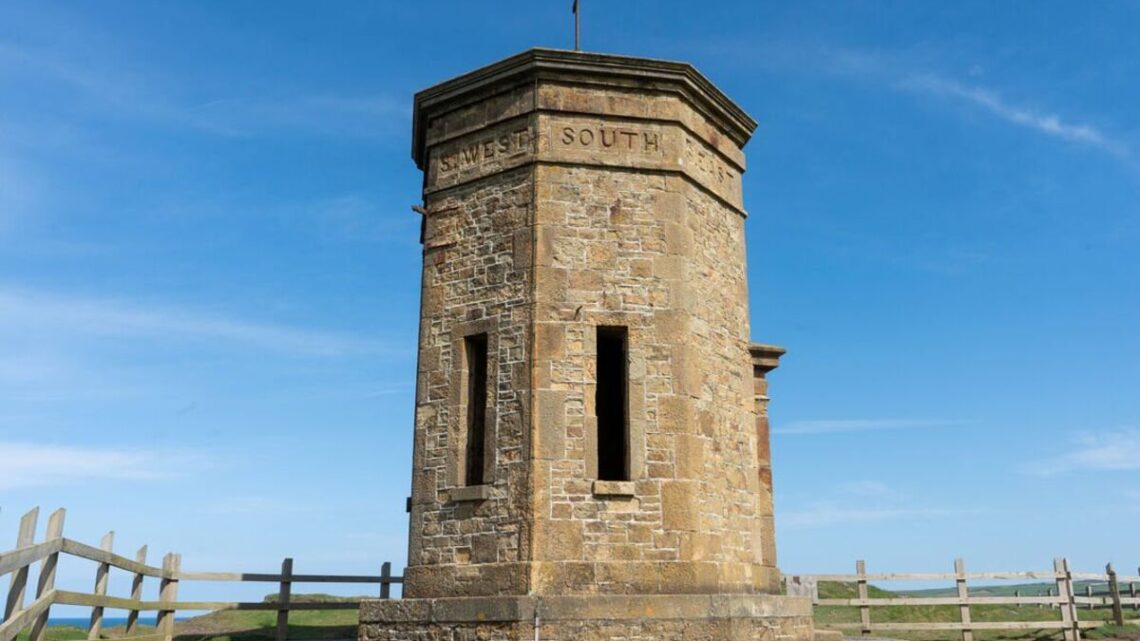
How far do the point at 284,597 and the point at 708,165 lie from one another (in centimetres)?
860

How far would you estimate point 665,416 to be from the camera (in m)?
Answer: 10.1

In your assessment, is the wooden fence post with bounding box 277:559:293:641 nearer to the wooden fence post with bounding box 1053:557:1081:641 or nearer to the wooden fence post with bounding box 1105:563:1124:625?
the wooden fence post with bounding box 1053:557:1081:641

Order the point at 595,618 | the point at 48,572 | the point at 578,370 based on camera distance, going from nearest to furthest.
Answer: the point at 48,572 → the point at 595,618 → the point at 578,370

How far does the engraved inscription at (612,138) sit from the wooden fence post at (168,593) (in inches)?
313

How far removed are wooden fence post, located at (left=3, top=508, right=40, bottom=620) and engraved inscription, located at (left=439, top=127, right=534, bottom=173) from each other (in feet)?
20.2

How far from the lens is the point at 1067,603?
15703mm

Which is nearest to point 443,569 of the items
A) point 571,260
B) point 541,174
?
point 571,260

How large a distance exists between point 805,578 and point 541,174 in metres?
8.53

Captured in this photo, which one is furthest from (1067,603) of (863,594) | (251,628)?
(251,628)

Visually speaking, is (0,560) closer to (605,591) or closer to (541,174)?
(605,591)

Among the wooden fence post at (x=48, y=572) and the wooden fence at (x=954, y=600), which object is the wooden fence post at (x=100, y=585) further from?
the wooden fence at (x=954, y=600)

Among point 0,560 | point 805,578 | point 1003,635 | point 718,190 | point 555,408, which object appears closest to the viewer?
point 0,560

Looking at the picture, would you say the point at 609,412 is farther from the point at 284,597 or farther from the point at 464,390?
the point at 284,597

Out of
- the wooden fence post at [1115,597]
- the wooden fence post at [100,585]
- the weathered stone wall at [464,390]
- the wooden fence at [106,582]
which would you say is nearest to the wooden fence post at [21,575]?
the wooden fence at [106,582]
